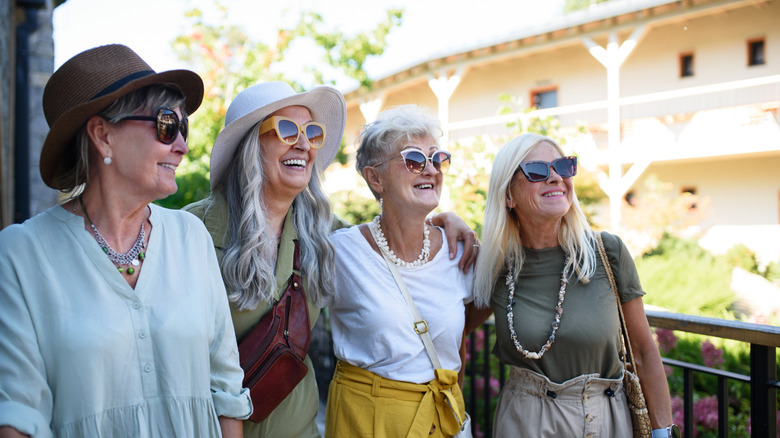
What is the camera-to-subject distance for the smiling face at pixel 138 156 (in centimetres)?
163

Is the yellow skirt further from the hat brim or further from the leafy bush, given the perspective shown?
the leafy bush

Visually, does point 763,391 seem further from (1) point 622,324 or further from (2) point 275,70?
(2) point 275,70

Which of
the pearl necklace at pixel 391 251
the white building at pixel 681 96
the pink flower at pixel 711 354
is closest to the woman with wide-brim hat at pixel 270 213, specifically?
the pearl necklace at pixel 391 251

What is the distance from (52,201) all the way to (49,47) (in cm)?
199

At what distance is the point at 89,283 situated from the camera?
154 cm

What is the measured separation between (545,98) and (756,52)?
5.22 meters

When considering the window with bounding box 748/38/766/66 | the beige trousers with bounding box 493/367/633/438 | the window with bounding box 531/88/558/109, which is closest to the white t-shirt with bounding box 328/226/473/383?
the beige trousers with bounding box 493/367/633/438

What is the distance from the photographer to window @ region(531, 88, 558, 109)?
15.6 metres

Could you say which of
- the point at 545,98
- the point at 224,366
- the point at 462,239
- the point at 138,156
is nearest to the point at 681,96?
the point at 545,98

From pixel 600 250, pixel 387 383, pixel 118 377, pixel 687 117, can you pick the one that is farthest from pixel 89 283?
pixel 687 117

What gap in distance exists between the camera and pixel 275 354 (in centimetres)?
210

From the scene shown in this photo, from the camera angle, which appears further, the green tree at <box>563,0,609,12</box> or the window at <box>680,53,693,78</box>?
the green tree at <box>563,0,609,12</box>

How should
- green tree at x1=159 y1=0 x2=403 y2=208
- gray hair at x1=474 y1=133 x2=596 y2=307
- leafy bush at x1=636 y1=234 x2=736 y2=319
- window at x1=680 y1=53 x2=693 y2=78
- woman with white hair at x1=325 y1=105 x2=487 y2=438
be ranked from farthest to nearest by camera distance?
window at x1=680 y1=53 x2=693 y2=78 → green tree at x1=159 y1=0 x2=403 y2=208 → leafy bush at x1=636 y1=234 x2=736 y2=319 → gray hair at x1=474 y1=133 x2=596 y2=307 → woman with white hair at x1=325 y1=105 x2=487 y2=438

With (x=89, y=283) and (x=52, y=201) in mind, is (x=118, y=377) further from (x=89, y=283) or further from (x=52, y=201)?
(x=52, y=201)
